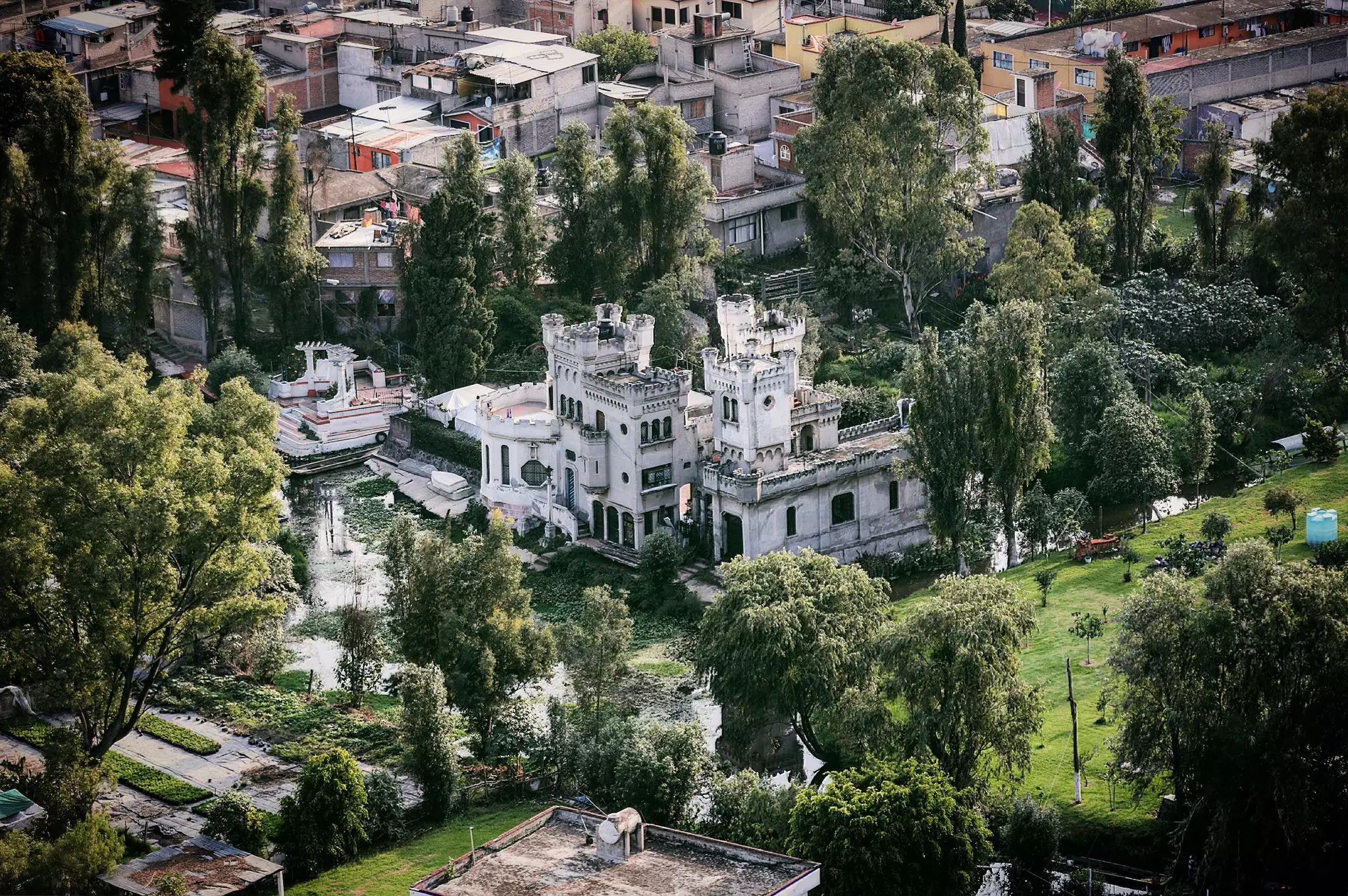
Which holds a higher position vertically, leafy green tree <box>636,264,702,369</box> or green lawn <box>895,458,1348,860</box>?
leafy green tree <box>636,264,702,369</box>

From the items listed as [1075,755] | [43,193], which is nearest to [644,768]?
[1075,755]

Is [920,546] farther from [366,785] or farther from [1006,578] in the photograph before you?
[366,785]

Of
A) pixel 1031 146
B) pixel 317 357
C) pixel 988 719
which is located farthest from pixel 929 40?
pixel 988 719

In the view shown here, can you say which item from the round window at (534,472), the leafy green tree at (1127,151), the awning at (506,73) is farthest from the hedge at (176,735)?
the awning at (506,73)

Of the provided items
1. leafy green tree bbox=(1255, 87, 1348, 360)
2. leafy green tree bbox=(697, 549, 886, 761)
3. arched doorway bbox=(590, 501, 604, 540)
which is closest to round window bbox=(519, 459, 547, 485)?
arched doorway bbox=(590, 501, 604, 540)

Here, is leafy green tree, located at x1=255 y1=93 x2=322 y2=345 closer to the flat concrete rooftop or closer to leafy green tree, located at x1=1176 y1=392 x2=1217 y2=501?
leafy green tree, located at x1=1176 y1=392 x2=1217 y2=501

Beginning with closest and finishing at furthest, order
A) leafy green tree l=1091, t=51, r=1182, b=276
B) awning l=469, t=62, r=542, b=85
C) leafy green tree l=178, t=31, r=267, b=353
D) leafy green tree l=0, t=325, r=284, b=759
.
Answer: leafy green tree l=0, t=325, r=284, b=759 < leafy green tree l=178, t=31, r=267, b=353 < leafy green tree l=1091, t=51, r=1182, b=276 < awning l=469, t=62, r=542, b=85
